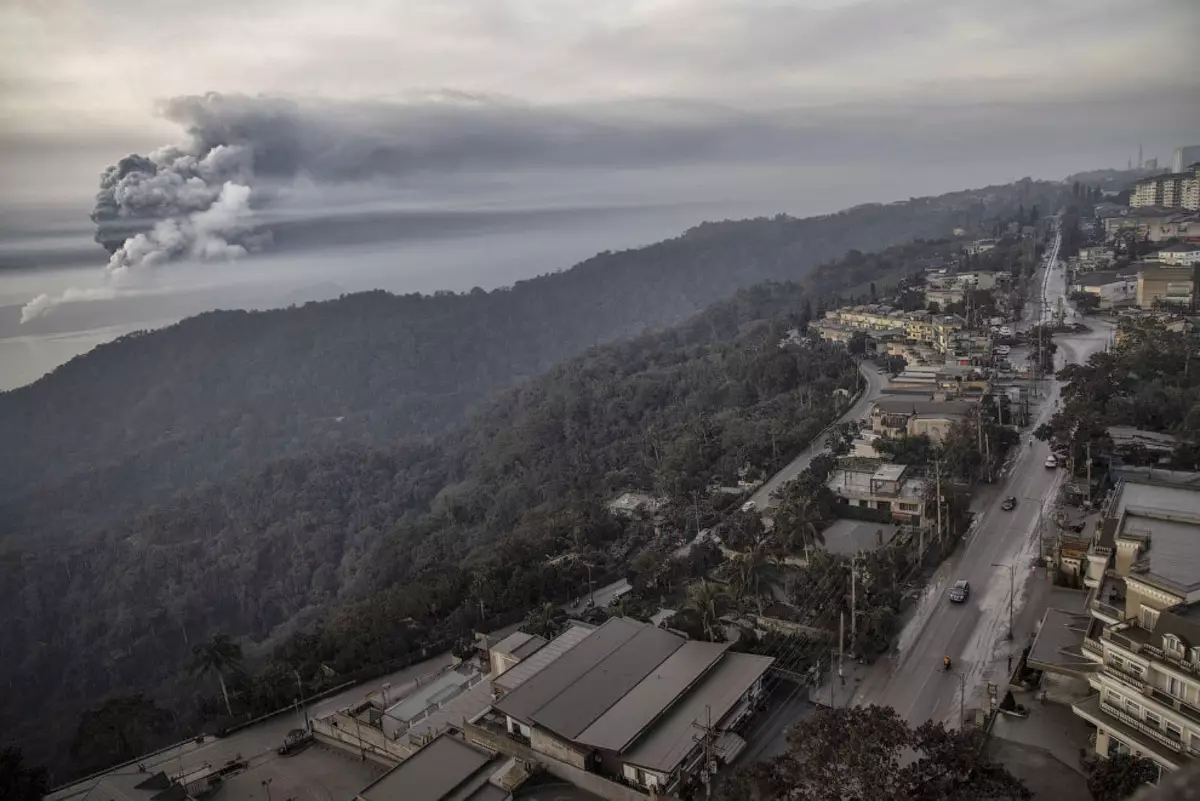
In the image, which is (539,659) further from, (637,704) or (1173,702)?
(1173,702)

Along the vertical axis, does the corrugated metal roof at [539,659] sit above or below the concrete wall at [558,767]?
above

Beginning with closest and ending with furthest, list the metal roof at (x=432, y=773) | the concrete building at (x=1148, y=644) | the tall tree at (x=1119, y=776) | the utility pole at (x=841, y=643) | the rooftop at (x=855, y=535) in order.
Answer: the tall tree at (x=1119, y=776) → the concrete building at (x=1148, y=644) → the metal roof at (x=432, y=773) → the utility pole at (x=841, y=643) → the rooftop at (x=855, y=535)

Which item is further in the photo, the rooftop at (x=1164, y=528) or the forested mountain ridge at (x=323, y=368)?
the forested mountain ridge at (x=323, y=368)

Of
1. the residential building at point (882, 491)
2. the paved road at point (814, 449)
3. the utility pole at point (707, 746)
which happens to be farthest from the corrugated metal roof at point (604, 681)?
the paved road at point (814, 449)

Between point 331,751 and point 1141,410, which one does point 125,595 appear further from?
point 1141,410

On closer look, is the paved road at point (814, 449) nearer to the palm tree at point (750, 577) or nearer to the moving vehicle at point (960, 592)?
the palm tree at point (750, 577)

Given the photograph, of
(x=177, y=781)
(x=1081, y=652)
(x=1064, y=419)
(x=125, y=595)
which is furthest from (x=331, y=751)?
(x=125, y=595)

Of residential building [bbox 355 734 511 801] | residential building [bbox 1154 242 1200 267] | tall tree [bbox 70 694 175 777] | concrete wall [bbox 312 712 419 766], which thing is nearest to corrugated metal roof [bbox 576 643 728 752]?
residential building [bbox 355 734 511 801]
